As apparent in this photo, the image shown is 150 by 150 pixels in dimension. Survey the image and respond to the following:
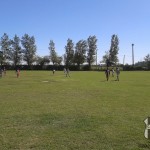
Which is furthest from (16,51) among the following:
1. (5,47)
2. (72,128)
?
(72,128)

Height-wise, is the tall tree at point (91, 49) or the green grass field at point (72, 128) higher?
the tall tree at point (91, 49)

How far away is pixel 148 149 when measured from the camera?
28.2 ft

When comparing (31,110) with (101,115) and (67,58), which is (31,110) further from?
(67,58)

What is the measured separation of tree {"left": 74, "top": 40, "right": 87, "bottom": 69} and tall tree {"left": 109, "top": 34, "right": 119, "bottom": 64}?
11.1 metres

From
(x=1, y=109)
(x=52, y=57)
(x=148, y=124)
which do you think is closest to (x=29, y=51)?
(x=52, y=57)

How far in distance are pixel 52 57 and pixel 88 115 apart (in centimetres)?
12335

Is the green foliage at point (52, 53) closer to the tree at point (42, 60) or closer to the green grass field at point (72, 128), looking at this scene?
the tree at point (42, 60)

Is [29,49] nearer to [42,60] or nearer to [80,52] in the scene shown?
[42,60]

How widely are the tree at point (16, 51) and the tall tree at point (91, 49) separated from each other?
27.5 m

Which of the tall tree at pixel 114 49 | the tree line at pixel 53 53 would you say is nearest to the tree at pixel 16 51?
the tree line at pixel 53 53

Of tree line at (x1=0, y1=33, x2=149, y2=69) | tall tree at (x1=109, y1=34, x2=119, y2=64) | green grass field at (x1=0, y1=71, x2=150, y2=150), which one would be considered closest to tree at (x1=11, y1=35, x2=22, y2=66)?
tree line at (x1=0, y1=33, x2=149, y2=69)

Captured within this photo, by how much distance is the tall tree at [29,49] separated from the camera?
5172 inches

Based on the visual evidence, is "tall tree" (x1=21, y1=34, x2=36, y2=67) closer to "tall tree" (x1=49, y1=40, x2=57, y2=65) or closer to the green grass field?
"tall tree" (x1=49, y1=40, x2=57, y2=65)

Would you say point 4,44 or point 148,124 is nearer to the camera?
point 148,124
